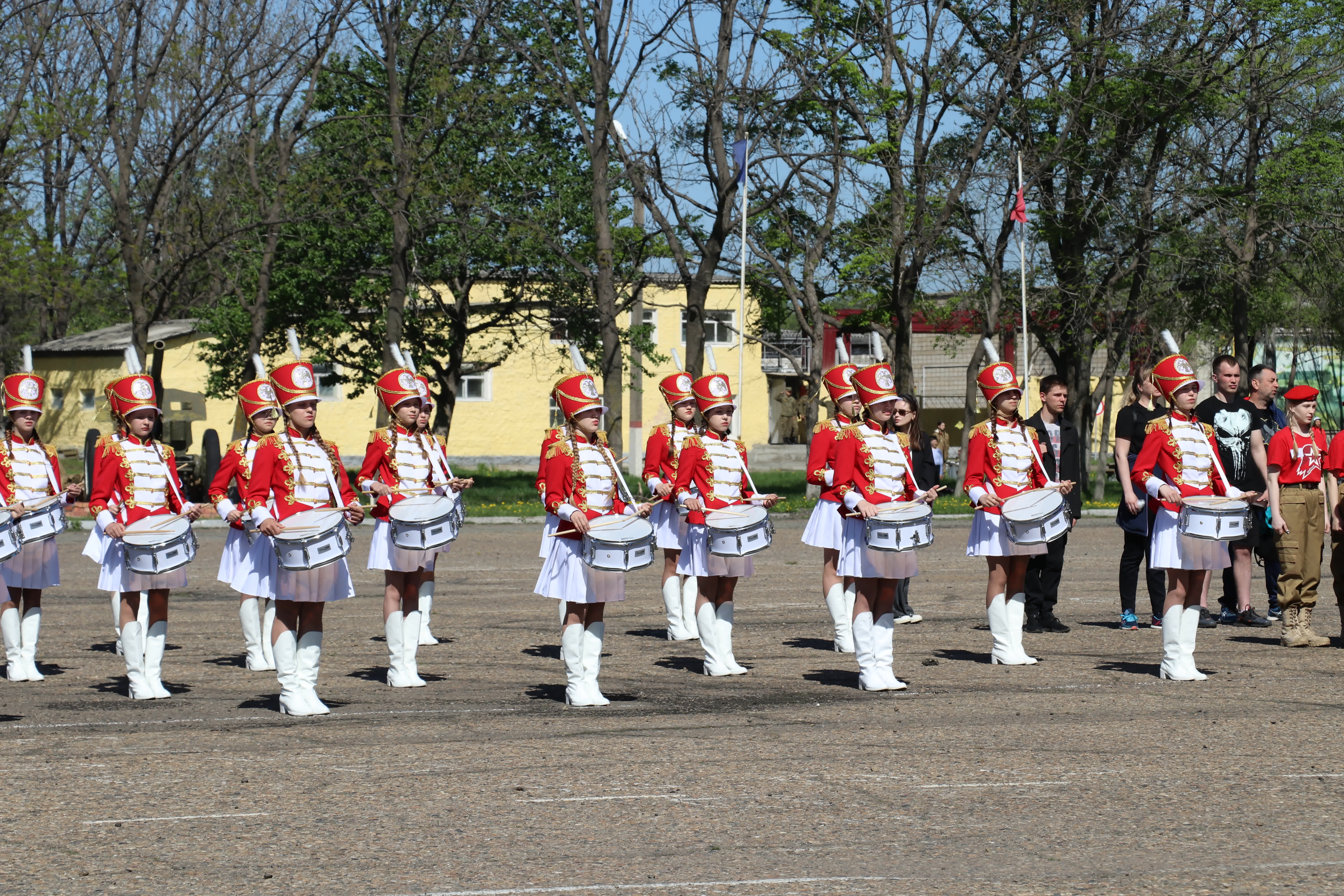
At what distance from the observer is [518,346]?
4709cm

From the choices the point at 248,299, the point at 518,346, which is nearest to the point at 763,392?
the point at 518,346

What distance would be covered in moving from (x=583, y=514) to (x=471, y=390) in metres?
51.6

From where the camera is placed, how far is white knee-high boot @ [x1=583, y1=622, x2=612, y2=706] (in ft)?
31.2

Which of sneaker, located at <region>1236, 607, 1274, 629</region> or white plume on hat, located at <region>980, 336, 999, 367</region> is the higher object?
white plume on hat, located at <region>980, 336, 999, 367</region>

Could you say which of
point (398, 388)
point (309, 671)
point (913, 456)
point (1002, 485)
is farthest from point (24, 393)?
point (1002, 485)

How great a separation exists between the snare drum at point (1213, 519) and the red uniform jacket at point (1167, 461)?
160mm

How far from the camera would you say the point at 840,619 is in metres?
12.0

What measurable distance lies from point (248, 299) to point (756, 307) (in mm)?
18160

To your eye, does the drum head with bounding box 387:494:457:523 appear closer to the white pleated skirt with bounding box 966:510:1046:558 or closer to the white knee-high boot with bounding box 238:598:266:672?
the white knee-high boot with bounding box 238:598:266:672

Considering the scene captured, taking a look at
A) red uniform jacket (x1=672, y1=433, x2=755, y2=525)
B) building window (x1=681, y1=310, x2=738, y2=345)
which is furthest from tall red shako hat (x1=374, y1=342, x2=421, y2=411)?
building window (x1=681, y1=310, x2=738, y2=345)

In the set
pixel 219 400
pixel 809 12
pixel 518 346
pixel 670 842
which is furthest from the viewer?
pixel 219 400

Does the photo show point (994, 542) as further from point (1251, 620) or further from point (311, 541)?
point (311, 541)

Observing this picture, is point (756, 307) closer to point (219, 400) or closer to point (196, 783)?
point (219, 400)

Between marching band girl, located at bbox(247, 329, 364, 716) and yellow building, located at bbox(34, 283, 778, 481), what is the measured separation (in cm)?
3780
